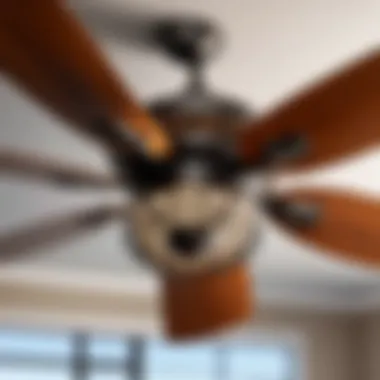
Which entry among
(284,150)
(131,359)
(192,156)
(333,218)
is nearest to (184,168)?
(192,156)

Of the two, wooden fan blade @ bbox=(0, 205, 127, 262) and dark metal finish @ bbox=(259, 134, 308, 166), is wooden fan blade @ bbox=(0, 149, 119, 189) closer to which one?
wooden fan blade @ bbox=(0, 205, 127, 262)

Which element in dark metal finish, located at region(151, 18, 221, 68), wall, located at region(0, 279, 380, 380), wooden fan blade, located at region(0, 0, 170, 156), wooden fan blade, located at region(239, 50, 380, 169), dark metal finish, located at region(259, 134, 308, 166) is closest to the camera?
wooden fan blade, located at region(0, 0, 170, 156)

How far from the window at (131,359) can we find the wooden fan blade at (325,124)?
1.80 meters

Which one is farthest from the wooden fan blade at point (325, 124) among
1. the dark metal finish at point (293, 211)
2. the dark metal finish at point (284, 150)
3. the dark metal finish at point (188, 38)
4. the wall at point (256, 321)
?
the wall at point (256, 321)

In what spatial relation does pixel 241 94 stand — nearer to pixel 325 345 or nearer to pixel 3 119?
pixel 3 119

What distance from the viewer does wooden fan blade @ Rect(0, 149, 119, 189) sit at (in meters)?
1.29

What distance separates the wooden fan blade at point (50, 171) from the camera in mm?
1295

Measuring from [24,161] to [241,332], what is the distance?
6.65ft

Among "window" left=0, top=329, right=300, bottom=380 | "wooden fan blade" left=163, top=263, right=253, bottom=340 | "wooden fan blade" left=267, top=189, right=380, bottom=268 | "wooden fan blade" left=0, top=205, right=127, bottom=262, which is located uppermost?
"window" left=0, top=329, right=300, bottom=380

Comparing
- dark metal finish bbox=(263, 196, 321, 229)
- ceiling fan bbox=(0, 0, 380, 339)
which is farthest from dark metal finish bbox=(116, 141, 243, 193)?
dark metal finish bbox=(263, 196, 321, 229)

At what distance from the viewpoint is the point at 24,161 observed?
4.23 ft

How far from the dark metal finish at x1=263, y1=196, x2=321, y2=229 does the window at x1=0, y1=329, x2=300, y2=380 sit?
5.30 feet

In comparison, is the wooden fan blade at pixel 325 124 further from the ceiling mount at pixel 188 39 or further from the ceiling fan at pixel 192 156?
the ceiling mount at pixel 188 39

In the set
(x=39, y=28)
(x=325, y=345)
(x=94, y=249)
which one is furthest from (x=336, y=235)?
(x=325, y=345)
